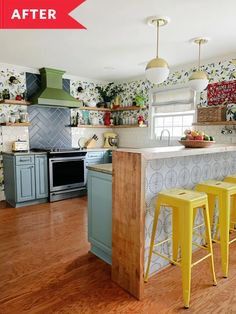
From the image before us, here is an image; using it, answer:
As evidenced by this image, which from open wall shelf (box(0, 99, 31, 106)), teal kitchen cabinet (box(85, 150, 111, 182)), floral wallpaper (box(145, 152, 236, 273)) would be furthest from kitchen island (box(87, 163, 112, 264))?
open wall shelf (box(0, 99, 31, 106))

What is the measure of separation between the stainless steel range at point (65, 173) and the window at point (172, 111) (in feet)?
5.54

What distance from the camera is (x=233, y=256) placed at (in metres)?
2.44

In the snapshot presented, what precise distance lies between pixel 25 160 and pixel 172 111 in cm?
291

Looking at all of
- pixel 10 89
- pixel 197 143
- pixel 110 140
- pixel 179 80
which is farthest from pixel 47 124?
pixel 197 143

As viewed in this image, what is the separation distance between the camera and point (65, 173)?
449 centimetres

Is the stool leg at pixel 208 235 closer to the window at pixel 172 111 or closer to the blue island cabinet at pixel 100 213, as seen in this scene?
the blue island cabinet at pixel 100 213

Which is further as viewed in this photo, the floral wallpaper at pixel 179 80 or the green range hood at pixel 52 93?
the green range hood at pixel 52 93

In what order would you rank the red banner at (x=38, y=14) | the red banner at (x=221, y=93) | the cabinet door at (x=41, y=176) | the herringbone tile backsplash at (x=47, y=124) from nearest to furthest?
the red banner at (x=38, y=14), the red banner at (x=221, y=93), the cabinet door at (x=41, y=176), the herringbone tile backsplash at (x=47, y=124)

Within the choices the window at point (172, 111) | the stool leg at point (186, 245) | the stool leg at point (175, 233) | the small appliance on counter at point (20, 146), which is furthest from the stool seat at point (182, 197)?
the small appliance on counter at point (20, 146)

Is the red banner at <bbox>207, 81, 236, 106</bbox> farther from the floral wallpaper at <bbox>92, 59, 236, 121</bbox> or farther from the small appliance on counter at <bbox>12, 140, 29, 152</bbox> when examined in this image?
the small appliance on counter at <bbox>12, 140, 29, 152</bbox>

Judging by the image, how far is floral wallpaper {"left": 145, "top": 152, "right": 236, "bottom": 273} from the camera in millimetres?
2037

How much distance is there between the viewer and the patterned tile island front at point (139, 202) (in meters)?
1.74

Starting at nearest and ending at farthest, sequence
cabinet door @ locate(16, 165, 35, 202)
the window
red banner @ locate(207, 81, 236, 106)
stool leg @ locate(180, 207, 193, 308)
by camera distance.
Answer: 1. stool leg @ locate(180, 207, 193, 308)
2. red banner @ locate(207, 81, 236, 106)
3. cabinet door @ locate(16, 165, 35, 202)
4. the window

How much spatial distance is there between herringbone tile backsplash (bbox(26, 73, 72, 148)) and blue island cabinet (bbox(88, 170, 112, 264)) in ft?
Result: 8.94
